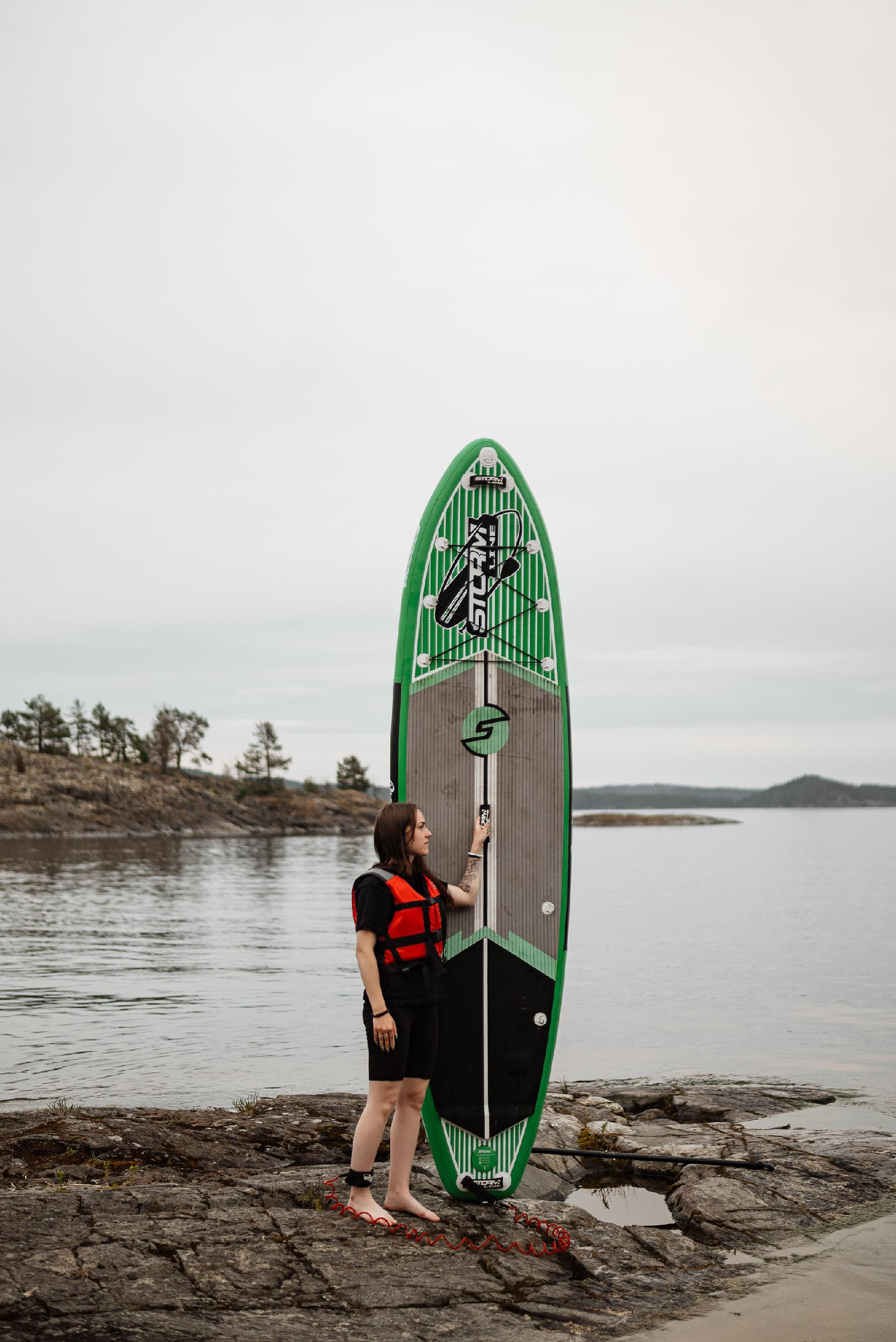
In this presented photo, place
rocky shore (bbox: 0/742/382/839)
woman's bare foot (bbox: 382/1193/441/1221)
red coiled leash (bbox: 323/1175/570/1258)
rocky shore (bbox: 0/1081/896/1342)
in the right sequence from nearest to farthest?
rocky shore (bbox: 0/1081/896/1342), red coiled leash (bbox: 323/1175/570/1258), woman's bare foot (bbox: 382/1193/441/1221), rocky shore (bbox: 0/742/382/839)

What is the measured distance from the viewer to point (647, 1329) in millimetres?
3506

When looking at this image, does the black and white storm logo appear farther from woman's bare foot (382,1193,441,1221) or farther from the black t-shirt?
woman's bare foot (382,1193,441,1221)

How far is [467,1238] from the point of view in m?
4.03

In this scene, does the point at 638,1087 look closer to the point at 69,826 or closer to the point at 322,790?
the point at 69,826

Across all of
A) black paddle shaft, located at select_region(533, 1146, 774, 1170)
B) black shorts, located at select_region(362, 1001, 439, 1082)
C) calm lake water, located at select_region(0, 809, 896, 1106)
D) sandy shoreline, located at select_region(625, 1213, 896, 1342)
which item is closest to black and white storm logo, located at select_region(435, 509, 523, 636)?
black shorts, located at select_region(362, 1001, 439, 1082)

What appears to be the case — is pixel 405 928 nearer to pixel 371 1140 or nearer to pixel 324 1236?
pixel 371 1140

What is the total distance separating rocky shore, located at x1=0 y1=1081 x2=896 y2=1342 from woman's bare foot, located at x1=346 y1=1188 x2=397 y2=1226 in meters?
0.08

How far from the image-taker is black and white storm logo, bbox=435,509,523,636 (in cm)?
521

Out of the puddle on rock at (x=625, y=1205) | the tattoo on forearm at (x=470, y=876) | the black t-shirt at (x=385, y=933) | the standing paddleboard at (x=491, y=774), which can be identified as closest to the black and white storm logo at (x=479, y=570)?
the standing paddleboard at (x=491, y=774)

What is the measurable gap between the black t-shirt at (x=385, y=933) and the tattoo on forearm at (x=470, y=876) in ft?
2.35

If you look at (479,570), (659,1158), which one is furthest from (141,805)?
(479,570)

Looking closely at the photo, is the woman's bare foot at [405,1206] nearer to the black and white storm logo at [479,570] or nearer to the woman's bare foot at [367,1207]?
the woman's bare foot at [367,1207]

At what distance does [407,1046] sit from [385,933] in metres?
0.45

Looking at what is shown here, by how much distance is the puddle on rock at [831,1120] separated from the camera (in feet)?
22.9
